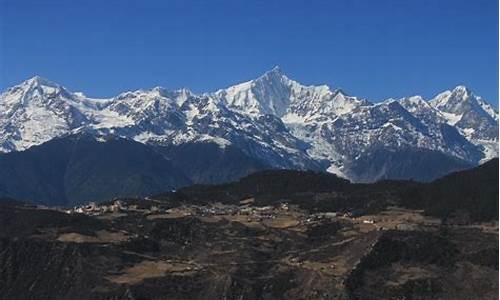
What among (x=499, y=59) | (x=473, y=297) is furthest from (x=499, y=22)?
(x=473, y=297)

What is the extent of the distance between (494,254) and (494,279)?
8.89 m

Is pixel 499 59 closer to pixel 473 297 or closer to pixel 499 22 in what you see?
pixel 499 22

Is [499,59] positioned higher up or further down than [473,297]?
higher up

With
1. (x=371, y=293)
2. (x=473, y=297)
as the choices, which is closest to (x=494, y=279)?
(x=473, y=297)

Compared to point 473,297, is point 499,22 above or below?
above

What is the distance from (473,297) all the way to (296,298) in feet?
121

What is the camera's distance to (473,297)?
190625mm

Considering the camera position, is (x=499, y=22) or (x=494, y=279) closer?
(x=499, y=22)

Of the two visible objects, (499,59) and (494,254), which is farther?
(494,254)

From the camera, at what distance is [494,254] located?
200m

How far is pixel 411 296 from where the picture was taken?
195000 mm

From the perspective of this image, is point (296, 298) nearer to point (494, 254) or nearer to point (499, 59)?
point (494, 254)

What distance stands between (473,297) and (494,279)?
601cm

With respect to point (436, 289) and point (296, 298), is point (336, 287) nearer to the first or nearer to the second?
point (296, 298)
